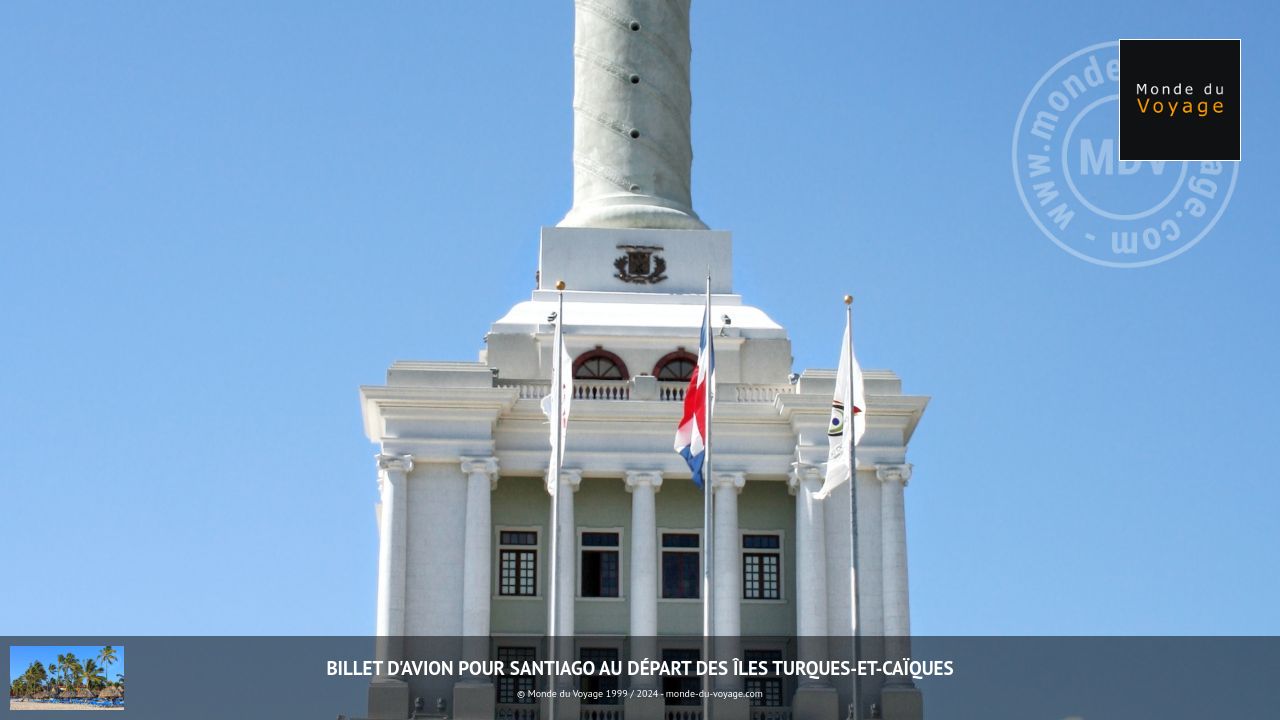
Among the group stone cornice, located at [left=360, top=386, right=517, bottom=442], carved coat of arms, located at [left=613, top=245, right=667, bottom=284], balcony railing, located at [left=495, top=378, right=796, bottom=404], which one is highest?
carved coat of arms, located at [left=613, top=245, right=667, bottom=284]

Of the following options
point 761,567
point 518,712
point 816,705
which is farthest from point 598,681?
point 816,705

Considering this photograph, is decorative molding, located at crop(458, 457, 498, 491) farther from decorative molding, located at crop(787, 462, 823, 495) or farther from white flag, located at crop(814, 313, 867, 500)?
white flag, located at crop(814, 313, 867, 500)

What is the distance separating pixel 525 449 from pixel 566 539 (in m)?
3.17

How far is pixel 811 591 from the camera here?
219 ft

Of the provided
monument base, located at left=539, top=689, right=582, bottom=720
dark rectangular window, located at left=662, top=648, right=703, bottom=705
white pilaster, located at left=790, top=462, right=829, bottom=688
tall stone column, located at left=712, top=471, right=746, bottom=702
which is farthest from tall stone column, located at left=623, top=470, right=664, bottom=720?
white pilaster, located at left=790, top=462, right=829, bottom=688

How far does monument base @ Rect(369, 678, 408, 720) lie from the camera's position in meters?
A: 63.2

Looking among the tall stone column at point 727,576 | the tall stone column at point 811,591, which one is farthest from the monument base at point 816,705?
the tall stone column at point 727,576

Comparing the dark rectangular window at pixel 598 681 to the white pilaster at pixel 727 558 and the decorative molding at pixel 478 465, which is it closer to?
the white pilaster at pixel 727 558

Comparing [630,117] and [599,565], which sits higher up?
[630,117]

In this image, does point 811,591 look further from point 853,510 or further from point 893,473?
point 853,510

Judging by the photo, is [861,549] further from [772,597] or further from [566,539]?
[566,539]

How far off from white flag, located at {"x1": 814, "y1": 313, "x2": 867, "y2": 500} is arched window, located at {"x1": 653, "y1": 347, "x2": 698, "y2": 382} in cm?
1589

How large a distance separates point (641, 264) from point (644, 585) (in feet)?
44.4

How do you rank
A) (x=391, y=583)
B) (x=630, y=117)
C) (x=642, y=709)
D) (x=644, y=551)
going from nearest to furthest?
(x=642, y=709) < (x=391, y=583) < (x=644, y=551) < (x=630, y=117)
